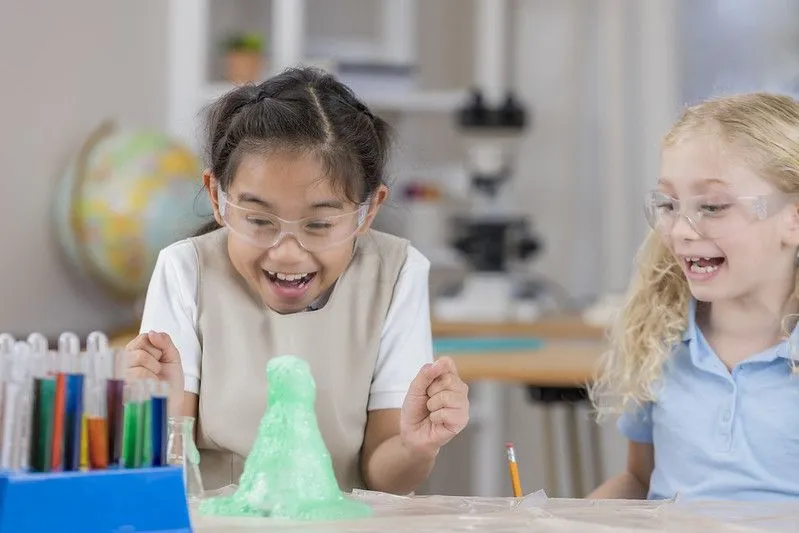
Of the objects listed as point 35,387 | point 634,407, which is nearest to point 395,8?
point 634,407

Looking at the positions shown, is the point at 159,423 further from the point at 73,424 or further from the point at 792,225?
the point at 792,225

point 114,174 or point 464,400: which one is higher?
point 114,174

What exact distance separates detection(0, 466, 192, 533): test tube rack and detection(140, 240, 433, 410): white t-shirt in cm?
25

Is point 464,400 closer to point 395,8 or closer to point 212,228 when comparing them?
point 212,228

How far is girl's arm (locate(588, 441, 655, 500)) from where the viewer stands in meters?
1.34

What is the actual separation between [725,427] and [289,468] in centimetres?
51

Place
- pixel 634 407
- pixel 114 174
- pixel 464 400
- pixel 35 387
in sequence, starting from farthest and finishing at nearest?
pixel 114 174
pixel 634 407
pixel 464 400
pixel 35 387

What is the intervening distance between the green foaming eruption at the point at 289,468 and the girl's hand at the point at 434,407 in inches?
4.1

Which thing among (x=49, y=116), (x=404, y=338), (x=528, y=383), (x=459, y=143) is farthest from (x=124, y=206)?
(x=404, y=338)

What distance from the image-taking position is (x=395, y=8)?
11.4 ft

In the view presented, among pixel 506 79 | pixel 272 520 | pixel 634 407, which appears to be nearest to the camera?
pixel 272 520

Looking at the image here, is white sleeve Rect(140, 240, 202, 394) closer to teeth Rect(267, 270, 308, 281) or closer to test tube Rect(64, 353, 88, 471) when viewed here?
teeth Rect(267, 270, 308, 281)

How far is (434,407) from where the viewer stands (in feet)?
3.45

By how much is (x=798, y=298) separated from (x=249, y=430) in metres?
0.58
